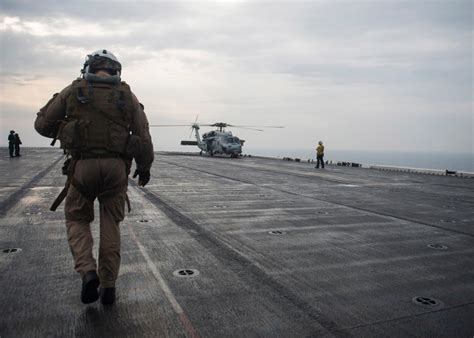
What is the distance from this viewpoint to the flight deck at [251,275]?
320cm

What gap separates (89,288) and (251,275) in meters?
1.79

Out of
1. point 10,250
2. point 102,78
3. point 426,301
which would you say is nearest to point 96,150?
point 102,78

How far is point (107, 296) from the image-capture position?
353 centimetres

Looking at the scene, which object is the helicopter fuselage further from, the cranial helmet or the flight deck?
the cranial helmet

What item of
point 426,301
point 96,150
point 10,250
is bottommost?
point 426,301

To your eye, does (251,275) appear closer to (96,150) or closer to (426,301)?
(426,301)

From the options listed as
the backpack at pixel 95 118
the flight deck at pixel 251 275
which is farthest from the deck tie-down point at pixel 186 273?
the backpack at pixel 95 118

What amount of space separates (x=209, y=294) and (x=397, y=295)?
1.97 metres

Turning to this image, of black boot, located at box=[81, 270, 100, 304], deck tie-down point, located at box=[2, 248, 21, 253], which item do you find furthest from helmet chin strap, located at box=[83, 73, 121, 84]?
deck tie-down point, located at box=[2, 248, 21, 253]

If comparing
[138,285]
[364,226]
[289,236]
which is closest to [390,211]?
[364,226]

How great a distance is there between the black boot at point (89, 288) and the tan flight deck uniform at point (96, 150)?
0.29ft

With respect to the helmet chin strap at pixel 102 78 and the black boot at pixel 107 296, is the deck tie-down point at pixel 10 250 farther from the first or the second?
the helmet chin strap at pixel 102 78

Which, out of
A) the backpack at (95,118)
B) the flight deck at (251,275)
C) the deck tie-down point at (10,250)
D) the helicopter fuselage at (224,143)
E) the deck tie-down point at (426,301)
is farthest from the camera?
the helicopter fuselage at (224,143)

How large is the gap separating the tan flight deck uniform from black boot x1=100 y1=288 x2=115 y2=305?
0.05 meters
